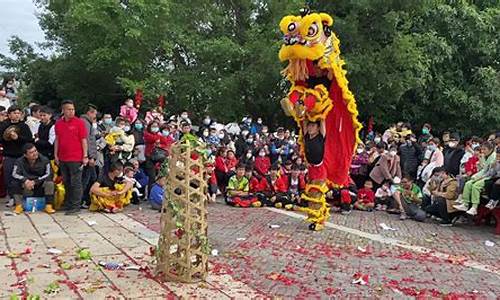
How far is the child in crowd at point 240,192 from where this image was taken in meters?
10.7

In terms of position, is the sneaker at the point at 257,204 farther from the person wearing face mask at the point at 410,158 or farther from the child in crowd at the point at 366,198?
the person wearing face mask at the point at 410,158

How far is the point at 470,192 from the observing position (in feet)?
30.3

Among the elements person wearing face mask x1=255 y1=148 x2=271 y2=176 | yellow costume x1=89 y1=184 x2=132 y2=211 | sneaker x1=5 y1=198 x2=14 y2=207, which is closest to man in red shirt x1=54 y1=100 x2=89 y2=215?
yellow costume x1=89 y1=184 x2=132 y2=211

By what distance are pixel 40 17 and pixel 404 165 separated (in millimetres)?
17606

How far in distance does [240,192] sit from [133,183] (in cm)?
222

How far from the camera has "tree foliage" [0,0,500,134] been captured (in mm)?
15516

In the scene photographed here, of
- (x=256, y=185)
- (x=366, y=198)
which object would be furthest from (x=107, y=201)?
(x=366, y=198)

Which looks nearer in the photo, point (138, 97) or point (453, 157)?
point (453, 157)

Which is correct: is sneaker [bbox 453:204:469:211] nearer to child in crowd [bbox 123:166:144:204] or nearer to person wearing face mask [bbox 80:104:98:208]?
child in crowd [bbox 123:166:144:204]

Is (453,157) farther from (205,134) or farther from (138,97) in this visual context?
(138,97)

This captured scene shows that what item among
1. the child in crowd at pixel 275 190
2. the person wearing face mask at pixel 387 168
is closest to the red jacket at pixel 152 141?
the child in crowd at pixel 275 190

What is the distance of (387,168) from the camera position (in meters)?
11.3

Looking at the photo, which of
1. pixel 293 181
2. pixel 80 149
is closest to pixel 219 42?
pixel 293 181

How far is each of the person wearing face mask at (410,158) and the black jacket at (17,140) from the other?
782 centimetres
